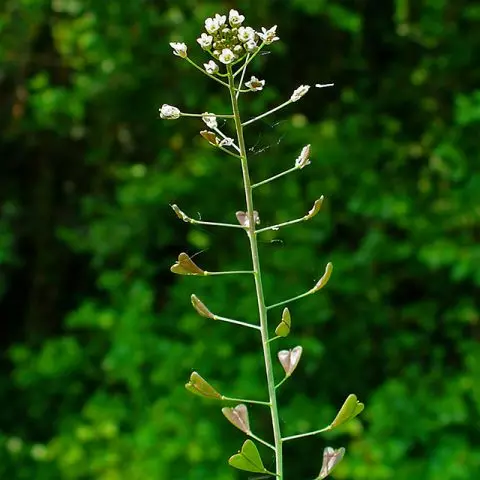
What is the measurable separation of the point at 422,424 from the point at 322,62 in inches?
40.5

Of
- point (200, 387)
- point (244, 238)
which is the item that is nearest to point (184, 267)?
point (200, 387)

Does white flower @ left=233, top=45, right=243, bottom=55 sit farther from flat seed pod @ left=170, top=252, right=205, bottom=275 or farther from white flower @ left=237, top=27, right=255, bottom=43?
flat seed pod @ left=170, top=252, right=205, bottom=275

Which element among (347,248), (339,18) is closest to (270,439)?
(347,248)

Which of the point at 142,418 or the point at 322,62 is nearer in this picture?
the point at 142,418

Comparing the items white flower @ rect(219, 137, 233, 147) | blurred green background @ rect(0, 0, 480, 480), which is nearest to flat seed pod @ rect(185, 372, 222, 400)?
white flower @ rect(219, 137, 233, 147)

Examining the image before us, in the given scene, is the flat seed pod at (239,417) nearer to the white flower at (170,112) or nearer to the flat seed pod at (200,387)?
the flat seed pod at (200,387)

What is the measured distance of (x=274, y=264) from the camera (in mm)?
2271

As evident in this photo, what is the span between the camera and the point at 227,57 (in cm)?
54

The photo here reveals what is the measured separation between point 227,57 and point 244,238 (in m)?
1.82

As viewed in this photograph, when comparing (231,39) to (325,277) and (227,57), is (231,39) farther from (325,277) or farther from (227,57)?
(325,277)

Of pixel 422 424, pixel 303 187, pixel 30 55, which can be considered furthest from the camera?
pixel 30 55

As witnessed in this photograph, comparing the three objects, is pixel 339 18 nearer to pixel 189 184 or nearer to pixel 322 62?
pixel 322 62

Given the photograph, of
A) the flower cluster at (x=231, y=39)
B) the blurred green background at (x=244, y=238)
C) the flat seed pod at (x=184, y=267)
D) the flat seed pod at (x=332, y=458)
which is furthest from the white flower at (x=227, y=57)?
the blurred green background at (x=244, y=238)

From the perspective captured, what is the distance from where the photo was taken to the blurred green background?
2.22m
